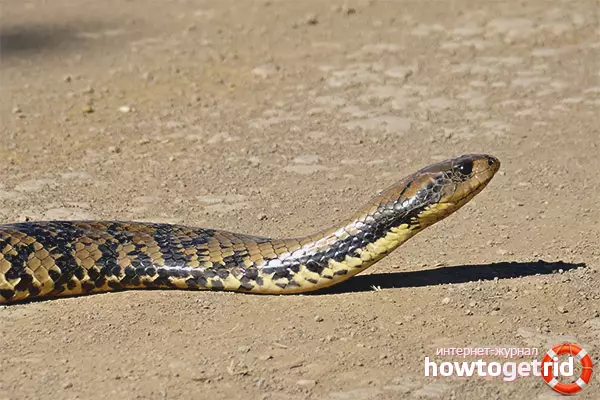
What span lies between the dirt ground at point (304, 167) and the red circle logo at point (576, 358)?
0.21ft

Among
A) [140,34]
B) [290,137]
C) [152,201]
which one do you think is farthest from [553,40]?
[152,201]

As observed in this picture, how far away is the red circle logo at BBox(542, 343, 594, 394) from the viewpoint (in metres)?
6.63

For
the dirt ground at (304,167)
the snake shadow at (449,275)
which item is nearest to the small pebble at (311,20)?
the dirt ground at (304,167)

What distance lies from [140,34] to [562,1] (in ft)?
16.8

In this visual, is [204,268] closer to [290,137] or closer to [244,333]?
[244,333]

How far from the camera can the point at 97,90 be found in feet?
42.5

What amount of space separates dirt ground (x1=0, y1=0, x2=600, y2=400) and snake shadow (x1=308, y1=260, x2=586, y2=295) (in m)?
0.03

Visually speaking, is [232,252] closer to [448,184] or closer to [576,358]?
[448,184]

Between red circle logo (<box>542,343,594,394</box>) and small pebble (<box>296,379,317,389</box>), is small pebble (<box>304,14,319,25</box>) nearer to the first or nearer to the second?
red circle logo (<box>542,343,594,394</box>)

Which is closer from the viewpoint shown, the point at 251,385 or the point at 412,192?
the point at 251,385

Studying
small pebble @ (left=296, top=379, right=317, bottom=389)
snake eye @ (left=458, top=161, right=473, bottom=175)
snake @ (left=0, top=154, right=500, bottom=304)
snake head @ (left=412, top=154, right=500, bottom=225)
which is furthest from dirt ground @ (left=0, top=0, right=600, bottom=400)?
snake eye @ (left=458, top=161, right=473, bottom=175)

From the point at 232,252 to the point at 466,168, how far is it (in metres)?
1.61

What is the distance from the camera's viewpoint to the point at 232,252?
804 centimetres

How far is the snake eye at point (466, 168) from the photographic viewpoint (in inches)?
311
